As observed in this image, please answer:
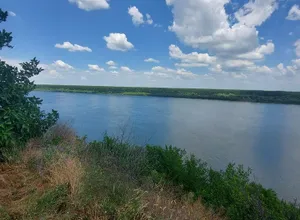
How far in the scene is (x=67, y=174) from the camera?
3373 millimetres

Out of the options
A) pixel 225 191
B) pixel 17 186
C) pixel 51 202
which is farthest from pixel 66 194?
pixel 225 191

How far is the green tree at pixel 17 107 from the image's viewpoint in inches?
165

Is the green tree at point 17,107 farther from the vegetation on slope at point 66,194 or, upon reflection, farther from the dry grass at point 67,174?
the dry grass at point 67,174

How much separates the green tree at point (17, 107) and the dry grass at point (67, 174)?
3.66 feet

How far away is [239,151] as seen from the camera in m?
15.5

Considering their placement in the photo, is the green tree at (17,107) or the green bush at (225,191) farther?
the green bush at (225,191)

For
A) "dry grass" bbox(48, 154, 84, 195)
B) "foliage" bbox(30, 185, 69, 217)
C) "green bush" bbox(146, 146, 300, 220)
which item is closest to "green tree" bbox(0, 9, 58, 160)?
"dry grass" bbox(48, 154, 84, 195)

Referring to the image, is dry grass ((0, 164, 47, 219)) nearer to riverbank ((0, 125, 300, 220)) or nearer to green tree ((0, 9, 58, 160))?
riverbank ((0, 125, 300, 220))

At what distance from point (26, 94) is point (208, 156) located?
443 inches

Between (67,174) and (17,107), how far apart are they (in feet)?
6.86

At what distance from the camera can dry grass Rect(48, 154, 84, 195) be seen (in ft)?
10.5

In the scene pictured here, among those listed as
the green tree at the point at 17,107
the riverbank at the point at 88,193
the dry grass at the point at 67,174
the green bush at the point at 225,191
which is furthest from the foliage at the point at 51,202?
the green bush at the point at 225,191

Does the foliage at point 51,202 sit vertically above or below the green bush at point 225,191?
above

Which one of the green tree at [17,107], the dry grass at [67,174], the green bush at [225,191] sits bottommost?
the green bush at [225,191]
